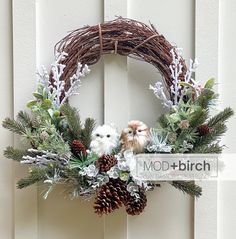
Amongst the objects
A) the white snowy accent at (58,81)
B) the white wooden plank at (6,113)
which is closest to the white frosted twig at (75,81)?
the white snowy accent at (58,81)

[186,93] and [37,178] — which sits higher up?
[186,93]

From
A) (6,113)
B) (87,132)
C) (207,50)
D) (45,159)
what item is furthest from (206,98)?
(6,113)

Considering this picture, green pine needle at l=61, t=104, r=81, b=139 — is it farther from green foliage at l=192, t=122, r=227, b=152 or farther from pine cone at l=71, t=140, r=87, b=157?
green foliage at l=192, t=122, r=227, b=152

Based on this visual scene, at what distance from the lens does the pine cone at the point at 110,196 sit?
3.09ft

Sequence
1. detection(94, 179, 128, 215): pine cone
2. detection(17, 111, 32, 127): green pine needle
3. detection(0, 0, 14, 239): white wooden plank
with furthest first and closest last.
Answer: detection(0, 0, 14, 239): white wooden plank
detection(17, 111, 32, 127): green pine needle
detection(94, 179, 128, 215): pine cone

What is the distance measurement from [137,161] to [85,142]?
0.45ft

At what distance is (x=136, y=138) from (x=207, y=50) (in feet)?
1.09

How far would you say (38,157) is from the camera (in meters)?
0.99

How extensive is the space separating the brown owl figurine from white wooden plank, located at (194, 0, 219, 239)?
236mm

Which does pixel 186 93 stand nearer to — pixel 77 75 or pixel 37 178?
pixel 77 75

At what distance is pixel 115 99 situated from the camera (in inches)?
44.2

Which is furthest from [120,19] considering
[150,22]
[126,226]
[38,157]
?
[126,226]

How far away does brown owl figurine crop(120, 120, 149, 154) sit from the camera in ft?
3.22

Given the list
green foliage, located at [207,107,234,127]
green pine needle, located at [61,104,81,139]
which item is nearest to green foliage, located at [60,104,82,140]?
green pine needle, located at [61,104,81,139]
